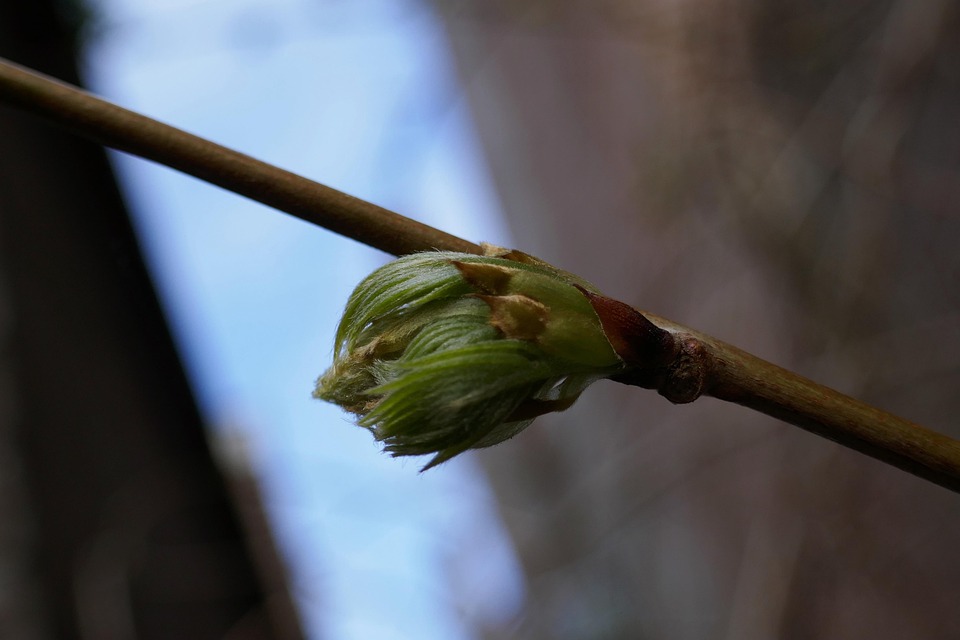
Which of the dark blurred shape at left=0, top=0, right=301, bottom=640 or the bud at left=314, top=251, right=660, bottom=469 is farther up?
the dark blurred shape at left=0, top=0, right=301, bottom=640

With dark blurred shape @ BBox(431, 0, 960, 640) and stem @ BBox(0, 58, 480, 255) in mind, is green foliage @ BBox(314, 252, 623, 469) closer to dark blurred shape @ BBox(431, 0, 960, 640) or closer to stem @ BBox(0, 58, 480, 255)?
stem @ BBox(0, 58, 480, 255)

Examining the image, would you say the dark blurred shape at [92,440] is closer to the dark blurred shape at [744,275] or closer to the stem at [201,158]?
the dark blurred shape at [744,275]

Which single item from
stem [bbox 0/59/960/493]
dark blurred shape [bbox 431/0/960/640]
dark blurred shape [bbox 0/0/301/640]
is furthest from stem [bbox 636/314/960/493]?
dark blurred shape [bbox 0/0/301/640]

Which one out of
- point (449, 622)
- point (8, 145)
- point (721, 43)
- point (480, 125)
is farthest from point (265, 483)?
point (721, 43)

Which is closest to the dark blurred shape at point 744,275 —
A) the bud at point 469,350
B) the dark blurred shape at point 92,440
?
the dark blurred shape at point 92,440

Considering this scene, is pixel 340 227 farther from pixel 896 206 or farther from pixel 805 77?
A: pixel 805 77

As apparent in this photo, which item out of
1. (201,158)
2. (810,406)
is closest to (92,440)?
(201,158)
